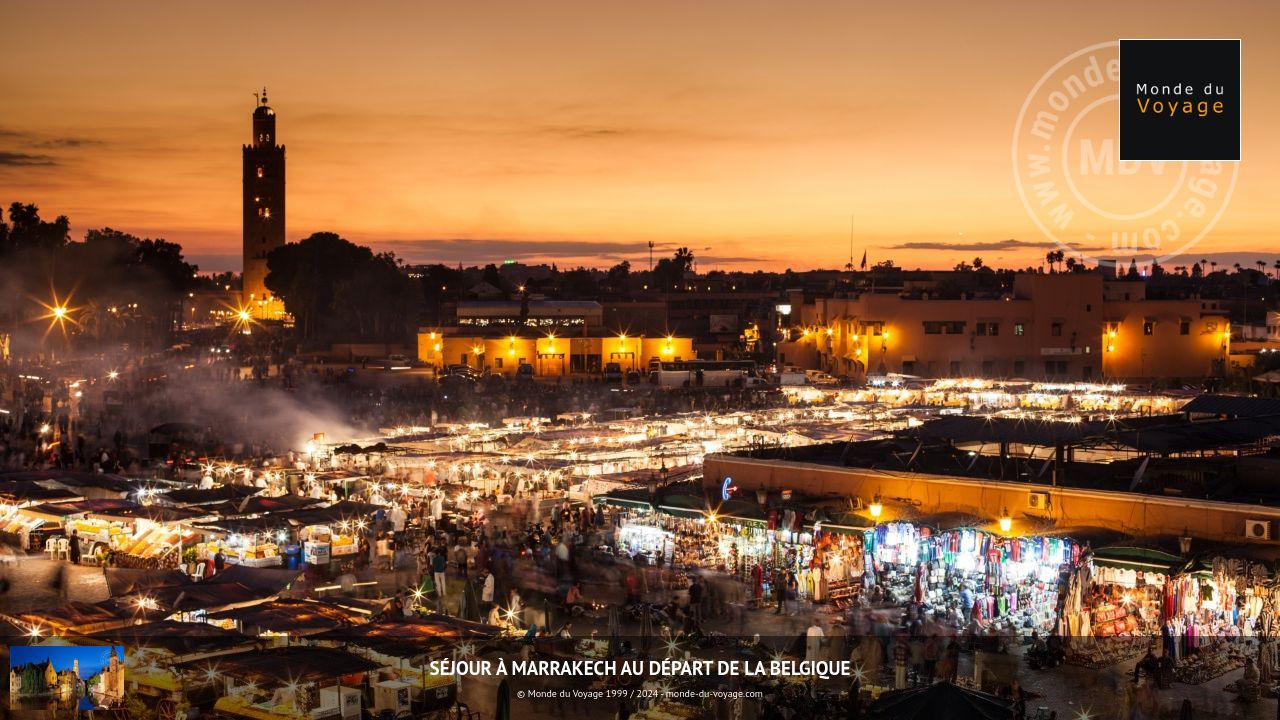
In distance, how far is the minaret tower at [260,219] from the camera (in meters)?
106

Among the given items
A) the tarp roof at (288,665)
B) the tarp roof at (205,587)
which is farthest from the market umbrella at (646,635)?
the tarp roof at (205,587)

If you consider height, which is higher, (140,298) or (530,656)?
(140,298)

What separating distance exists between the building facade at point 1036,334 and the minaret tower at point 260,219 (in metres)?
63.1

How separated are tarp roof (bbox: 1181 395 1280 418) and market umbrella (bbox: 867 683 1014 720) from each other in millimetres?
14829

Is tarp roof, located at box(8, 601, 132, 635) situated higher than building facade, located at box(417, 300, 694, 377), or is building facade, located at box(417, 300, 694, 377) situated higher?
building facade, located at box(417, 300, 694, 377)

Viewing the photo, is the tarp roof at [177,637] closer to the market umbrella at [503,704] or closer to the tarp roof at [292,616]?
the tarp roof at [292,616]

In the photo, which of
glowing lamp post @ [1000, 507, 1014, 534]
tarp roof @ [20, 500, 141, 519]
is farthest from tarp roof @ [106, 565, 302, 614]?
glowing lamp post @ [1000, 507, 1014, 534]

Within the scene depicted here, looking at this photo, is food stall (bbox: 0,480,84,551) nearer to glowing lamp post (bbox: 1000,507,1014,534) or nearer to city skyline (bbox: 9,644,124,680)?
city skyline (bbox: 9,644,124,680)

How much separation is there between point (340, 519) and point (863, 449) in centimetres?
821

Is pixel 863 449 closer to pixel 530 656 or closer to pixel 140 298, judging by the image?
pixel 530 656

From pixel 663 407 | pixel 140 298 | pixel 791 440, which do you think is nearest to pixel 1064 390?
pixel 663 407

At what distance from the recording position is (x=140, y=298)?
79125 millimetres

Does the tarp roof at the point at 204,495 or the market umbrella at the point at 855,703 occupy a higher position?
the tarp roof at the point at 204,495

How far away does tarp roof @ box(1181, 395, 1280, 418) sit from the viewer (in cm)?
2238
